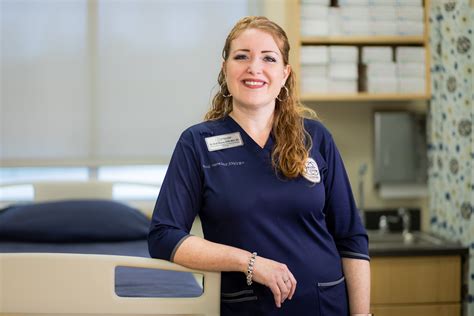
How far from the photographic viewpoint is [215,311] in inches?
72.1

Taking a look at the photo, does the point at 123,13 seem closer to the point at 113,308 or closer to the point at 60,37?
the point at 60,37

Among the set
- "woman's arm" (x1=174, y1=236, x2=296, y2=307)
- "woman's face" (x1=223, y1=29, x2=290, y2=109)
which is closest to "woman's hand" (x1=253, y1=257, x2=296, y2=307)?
"woman's arm" (x1=174, y1=236, x2=296, y2=307)

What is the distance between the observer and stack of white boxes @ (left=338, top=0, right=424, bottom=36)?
3.55 m

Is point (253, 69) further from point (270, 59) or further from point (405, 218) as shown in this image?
point (405, 218)

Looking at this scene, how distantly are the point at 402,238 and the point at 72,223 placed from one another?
1.66 m

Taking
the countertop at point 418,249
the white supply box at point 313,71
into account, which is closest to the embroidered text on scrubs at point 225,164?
the countertop at point 418,249

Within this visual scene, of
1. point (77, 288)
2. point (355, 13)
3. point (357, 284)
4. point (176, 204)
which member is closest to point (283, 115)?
point (176, 204)

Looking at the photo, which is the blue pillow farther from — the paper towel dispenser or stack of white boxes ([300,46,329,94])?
the paper towel dispenser

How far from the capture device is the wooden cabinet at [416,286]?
3229 millimetres

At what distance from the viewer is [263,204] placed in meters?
1.80

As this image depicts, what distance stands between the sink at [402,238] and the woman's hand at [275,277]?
1.82m

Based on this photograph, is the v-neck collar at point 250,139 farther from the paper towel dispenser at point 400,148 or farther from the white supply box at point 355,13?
the paper towel dispenser at point 400,148

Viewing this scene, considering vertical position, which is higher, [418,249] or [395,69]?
[395,69]

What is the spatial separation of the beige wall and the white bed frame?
84.8 inches
